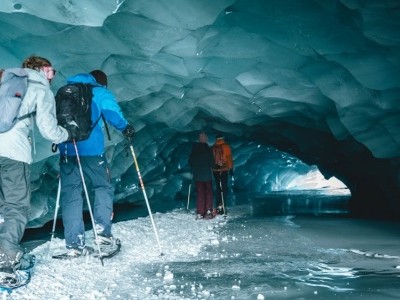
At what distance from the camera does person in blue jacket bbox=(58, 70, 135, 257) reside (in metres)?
4.48

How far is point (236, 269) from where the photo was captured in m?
3.96

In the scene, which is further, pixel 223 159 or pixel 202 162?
pixel 223 159

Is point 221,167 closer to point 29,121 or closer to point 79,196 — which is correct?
point 79,196

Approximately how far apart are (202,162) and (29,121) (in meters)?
5.65

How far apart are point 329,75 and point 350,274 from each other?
4.98 meters

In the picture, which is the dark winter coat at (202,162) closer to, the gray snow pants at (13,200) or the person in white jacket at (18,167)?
the person in white jacket at (18,167)

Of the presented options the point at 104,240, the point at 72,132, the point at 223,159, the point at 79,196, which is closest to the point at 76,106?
the point at 72,132

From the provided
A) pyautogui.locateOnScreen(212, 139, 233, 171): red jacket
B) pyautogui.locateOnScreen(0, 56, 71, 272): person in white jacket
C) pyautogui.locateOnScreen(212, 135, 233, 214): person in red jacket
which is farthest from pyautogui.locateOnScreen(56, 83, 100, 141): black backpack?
pyautogui.locateOnScreen(212, 139, 233, 171): red jacket

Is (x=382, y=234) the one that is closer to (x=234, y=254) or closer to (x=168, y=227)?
(x=234, y=254)

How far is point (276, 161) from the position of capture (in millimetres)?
33000

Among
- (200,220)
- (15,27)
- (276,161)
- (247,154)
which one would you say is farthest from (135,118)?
(276,161)

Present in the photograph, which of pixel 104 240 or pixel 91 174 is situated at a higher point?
pixel 91 174

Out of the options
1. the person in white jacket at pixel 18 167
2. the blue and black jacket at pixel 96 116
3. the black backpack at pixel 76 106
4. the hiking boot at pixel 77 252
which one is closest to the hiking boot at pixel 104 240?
the hiking boot at pixel 77 252

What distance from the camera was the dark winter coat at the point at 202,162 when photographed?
29.5ft
